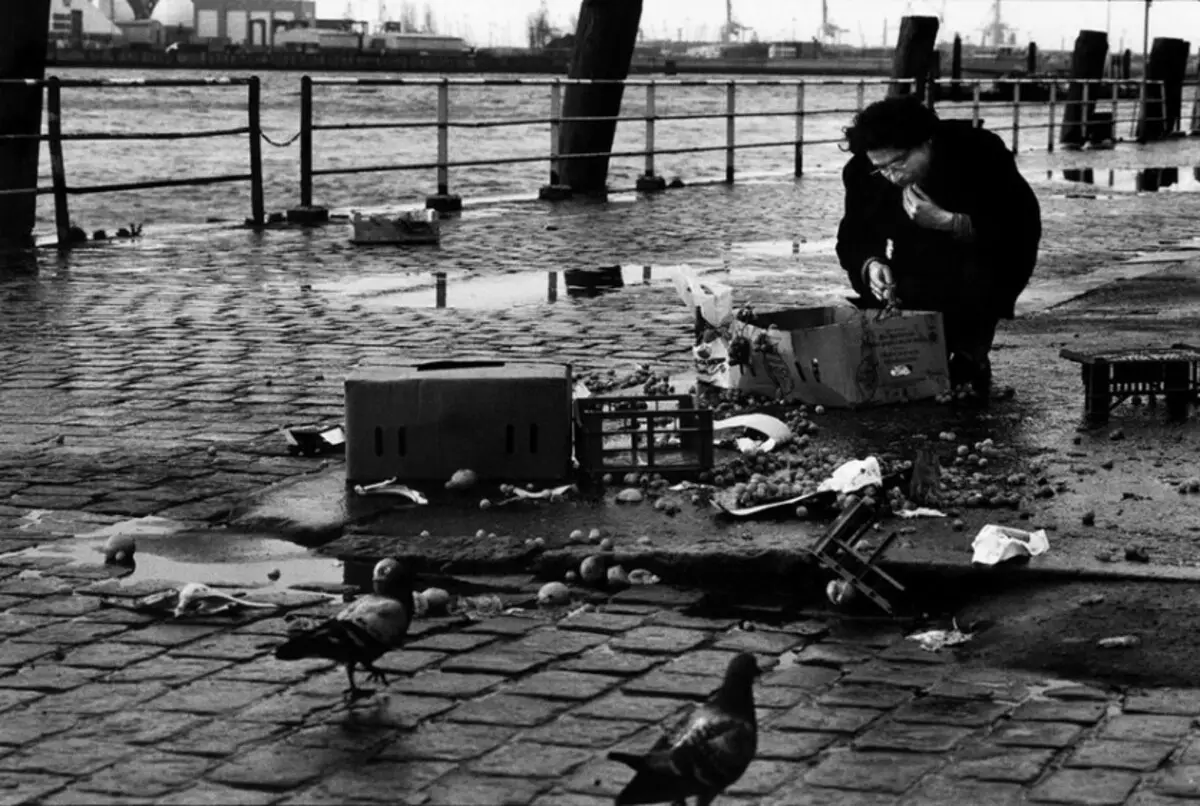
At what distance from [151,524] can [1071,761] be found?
3087mm

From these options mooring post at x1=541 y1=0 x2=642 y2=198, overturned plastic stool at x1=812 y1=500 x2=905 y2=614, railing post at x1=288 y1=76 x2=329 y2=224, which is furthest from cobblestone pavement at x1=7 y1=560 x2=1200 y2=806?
mooring post at x1=541 y1=0 x2=642 y2=198

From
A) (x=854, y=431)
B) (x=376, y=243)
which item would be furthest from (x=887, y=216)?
(x=376, y=243)

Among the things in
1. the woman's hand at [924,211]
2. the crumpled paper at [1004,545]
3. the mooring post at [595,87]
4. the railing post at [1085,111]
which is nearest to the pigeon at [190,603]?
the crumpled paper at [1004,545]

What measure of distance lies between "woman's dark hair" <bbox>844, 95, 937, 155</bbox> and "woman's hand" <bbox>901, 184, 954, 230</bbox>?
0.63 ft

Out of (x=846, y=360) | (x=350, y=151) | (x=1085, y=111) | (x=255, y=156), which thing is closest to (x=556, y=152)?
(x=255, y=156)

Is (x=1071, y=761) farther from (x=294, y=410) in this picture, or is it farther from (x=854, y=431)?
(x=294, y=410)

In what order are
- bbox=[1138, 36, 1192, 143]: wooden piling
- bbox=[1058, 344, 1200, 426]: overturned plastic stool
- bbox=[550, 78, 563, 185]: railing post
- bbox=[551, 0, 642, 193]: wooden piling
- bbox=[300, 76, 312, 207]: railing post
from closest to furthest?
bbox=[1058, 344, 1200, 426]: overturned plastic stool, bbox=[300, 76, 312, 207]: railing post, bbox=[550, 78, 563, 185]: railing post, bbox=[551, 0, 642, 193]: wooden piling, bbox=[1138, 36, 1192, 143]: wooden piling

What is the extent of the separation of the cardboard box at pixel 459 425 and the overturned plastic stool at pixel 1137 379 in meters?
2.14

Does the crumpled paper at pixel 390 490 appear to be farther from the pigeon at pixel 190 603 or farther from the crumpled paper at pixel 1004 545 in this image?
the crumpled paper at pixel 1004 545

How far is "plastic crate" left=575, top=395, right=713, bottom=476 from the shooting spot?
6414 mm

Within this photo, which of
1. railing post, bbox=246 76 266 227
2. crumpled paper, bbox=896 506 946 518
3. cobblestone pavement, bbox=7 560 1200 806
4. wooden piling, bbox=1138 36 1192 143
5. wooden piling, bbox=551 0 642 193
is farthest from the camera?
wooden piling, bbox=1138 36 1192 143

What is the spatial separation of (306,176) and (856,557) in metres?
12.9

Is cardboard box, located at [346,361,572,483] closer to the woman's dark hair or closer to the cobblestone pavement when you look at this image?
the cobblestone pavement

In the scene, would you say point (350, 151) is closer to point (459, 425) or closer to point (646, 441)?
point (646, 441)
